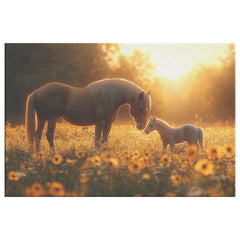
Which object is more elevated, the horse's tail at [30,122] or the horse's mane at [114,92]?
the horse's mane at [114,92]

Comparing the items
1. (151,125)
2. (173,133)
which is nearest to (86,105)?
(151,125)

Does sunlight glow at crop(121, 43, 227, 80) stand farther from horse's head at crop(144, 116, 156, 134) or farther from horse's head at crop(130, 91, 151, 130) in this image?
horse's head at crop(144, 116, 156, 134)

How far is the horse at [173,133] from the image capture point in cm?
621

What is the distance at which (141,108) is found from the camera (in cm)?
630

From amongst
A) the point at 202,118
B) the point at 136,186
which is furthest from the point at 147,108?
the point at 202,118

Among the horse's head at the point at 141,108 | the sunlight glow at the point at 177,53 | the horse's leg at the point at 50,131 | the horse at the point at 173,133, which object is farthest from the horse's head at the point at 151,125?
the horse's leg at the point at 50,131

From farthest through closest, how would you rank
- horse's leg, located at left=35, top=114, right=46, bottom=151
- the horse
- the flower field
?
horse's leg, located at left=35, top=114, right=46, bottom=151, the horse, the flower field

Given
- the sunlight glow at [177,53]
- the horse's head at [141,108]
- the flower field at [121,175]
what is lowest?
the flower field at [121,175]

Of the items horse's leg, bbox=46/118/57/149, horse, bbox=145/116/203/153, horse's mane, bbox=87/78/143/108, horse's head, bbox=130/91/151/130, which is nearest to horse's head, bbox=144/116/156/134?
horse, bbox=145/116/203/153

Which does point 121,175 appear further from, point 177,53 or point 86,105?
point 177,53

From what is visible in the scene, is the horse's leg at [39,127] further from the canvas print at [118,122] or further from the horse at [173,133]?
the horse at [173,133]

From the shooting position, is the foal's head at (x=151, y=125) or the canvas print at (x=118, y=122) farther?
the foal's head at (x=151, y=125)

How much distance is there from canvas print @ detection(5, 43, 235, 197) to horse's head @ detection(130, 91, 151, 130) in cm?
2

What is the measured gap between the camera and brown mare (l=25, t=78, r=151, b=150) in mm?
6266
